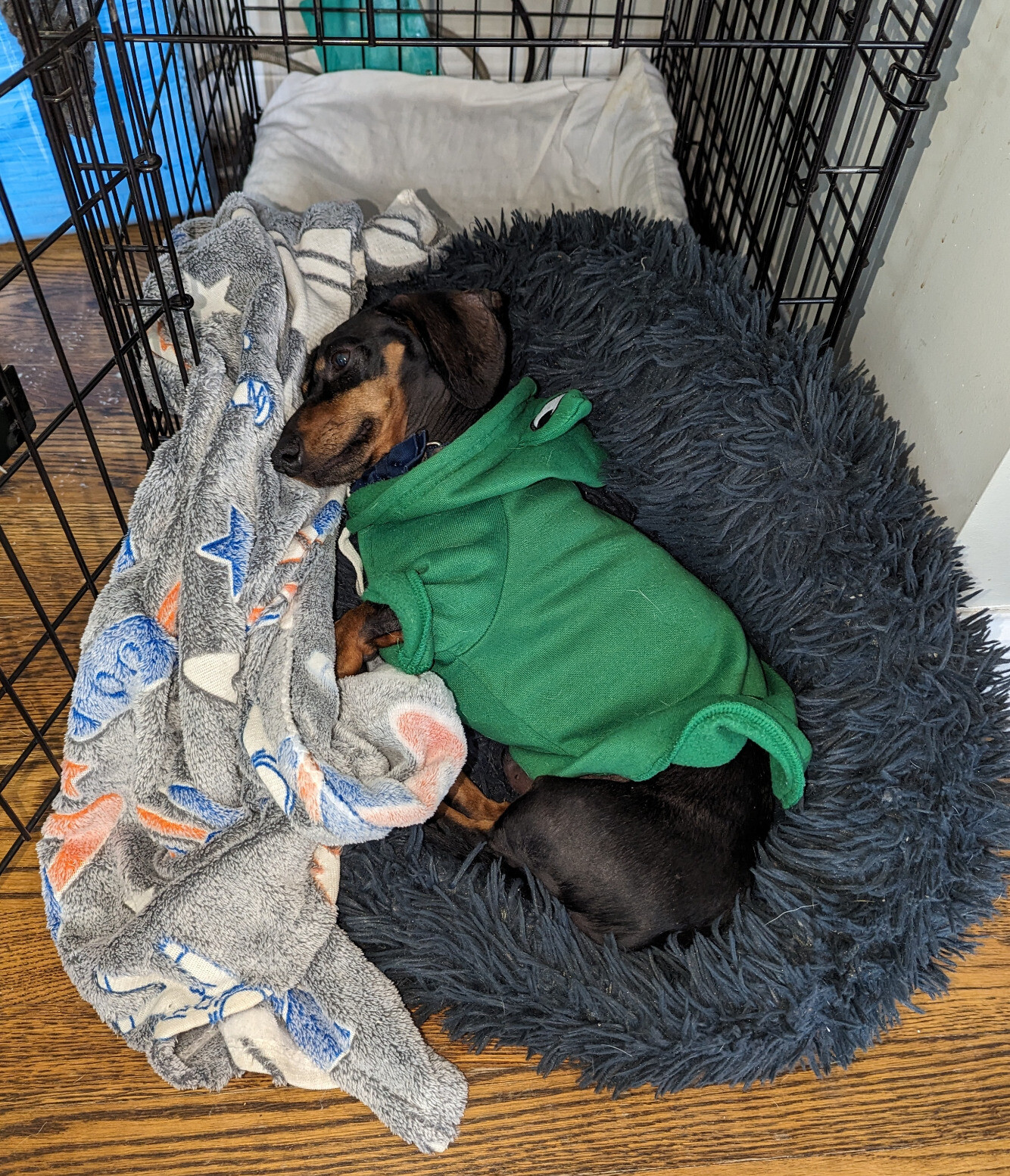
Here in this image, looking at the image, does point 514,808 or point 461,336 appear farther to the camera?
point 461,336

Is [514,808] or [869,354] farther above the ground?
[869,354]

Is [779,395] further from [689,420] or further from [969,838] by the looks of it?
[969,838]

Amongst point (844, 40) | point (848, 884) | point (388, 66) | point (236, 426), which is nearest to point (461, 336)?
point (236, 426)

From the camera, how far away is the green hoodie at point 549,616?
127 centimetres

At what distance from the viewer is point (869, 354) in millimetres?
1573

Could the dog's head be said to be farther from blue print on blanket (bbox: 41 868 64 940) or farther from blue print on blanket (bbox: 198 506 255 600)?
blue print on blanket (bbox: 41 868 64 940)

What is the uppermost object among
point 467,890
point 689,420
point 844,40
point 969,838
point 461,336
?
point 844,40

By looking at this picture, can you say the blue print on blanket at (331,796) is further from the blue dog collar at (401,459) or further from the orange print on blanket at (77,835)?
the blue dog collar at (401,459)

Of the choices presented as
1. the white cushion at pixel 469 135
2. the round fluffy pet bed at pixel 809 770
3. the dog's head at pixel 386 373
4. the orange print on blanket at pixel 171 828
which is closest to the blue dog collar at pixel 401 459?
the dog's head at pixel 386 373

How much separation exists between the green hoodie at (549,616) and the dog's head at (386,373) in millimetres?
75

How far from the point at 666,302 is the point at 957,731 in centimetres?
78

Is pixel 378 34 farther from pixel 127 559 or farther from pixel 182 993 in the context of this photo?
pixel 182 993

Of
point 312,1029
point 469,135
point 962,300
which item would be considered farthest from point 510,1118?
point 469,135

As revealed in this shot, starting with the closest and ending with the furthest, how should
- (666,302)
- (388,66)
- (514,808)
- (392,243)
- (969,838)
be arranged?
(969,838) → (514,808) → (666,302) → (392,243) → (388,66)
